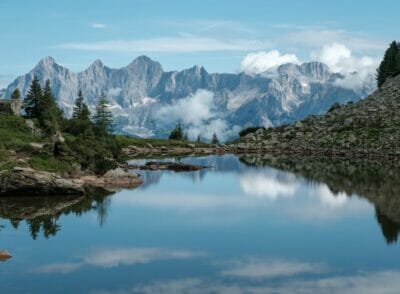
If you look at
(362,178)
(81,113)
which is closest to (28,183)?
(362,178)

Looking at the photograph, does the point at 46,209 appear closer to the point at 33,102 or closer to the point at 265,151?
the point at 33,102

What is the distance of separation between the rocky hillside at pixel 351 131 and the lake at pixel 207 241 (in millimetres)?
65173

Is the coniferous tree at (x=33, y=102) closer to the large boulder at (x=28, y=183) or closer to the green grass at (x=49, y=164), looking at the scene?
the green grass at (x=49, y=164)

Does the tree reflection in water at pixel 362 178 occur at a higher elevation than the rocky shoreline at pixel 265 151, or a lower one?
Result: lower

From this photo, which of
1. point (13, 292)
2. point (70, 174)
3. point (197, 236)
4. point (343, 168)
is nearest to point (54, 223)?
point (197, 236)

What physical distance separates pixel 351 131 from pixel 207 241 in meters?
120

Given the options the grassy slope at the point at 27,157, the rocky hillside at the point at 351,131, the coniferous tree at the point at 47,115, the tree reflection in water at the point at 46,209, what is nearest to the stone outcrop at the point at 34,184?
the tree reflection in water at the point at 46,209

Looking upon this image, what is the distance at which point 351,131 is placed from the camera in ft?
527

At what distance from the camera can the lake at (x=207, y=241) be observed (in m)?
36.6

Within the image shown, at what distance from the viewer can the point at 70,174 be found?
268 feet

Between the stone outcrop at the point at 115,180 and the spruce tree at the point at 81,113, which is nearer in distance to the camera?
the stone outcrop at the point at 115,180

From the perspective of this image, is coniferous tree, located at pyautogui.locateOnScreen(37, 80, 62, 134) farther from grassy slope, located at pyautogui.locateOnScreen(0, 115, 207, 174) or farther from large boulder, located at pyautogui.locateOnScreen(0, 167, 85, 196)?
large boulder, located at pyautogui.locateOnScreen(0, 167, 85, 196)

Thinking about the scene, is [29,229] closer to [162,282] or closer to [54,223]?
[54,223]

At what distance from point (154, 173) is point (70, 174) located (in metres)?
28.8
